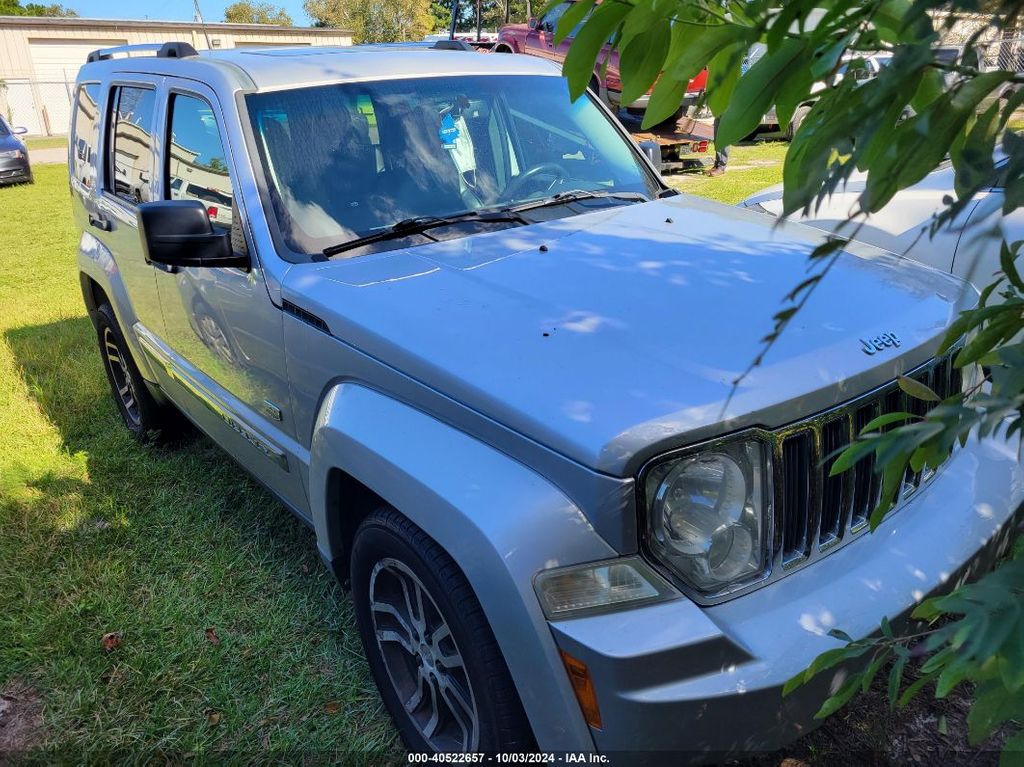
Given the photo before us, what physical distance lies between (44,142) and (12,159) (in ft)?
46.1

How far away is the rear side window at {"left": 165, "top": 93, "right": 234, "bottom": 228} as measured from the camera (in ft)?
10.5

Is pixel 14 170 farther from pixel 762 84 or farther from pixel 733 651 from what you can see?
pixel 762 84

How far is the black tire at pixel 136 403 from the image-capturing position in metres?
4.72

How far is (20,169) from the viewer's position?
16.4m

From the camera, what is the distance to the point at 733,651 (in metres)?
1.79

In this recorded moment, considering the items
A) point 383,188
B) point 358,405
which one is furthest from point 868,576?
point 383,188

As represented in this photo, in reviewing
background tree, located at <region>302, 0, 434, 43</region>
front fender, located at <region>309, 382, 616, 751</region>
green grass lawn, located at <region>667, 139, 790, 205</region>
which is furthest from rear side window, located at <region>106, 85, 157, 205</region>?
background tree, located at <region>302, 0, 434, 43</region>

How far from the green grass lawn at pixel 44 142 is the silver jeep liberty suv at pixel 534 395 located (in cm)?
2532

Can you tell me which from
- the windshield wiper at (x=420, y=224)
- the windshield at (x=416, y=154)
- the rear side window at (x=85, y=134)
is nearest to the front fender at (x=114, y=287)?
the rear side window at (x=85, y=134)

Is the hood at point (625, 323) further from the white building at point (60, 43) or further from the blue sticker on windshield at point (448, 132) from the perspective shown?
the white building at point (60, 43)

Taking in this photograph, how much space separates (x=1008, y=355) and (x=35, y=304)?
29.0 feet

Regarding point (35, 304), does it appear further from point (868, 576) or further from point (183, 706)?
point (868, 576)

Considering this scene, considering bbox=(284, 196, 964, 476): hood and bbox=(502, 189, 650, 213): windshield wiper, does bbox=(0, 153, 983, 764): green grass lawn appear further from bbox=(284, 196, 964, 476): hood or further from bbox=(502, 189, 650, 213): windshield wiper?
bbox=(502, 189, 650, 213): windshield wiper

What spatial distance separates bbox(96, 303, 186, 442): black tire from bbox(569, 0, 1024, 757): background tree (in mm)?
4184
